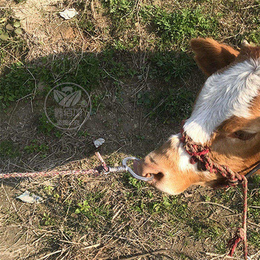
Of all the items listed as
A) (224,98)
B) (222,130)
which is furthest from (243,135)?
(224,98)

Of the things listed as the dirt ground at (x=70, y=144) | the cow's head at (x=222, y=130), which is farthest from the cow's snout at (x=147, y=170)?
the dirt ground at (x=70, y=144)

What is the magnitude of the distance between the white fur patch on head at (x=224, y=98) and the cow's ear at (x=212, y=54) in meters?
0.57

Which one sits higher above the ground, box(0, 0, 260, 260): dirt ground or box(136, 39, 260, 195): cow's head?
box(136, 39, 260, 195): cow's head

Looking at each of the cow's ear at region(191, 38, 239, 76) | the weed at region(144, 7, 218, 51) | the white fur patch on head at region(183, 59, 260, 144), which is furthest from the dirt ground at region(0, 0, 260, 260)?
the white fur patch on head at region(183, 59, 260, 144)

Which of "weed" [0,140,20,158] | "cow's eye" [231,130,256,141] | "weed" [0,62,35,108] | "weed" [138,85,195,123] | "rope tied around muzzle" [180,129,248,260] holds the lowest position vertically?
"weed" [0,140,20,158]

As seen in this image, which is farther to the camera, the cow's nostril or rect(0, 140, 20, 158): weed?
rect(0, 140, 20, 158): weed

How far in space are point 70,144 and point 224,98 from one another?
2708 mm

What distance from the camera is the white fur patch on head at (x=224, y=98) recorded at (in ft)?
7.29

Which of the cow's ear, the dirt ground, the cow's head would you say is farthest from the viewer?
the dirt ground

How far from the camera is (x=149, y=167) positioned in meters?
2.38

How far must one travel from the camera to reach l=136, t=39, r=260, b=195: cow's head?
2207mm

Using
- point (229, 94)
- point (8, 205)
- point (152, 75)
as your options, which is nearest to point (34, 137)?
point (8, 205)
